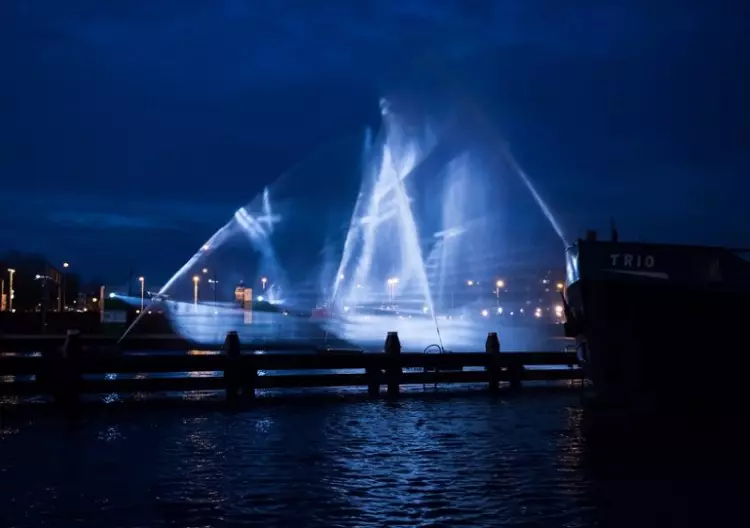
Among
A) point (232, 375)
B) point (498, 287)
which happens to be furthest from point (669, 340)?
point (498, 287)

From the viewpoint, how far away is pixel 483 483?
10.6m

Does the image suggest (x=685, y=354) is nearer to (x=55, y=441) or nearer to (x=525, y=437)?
(x=525, y=437)

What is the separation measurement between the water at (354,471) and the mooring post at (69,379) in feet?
2.65

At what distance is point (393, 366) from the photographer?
21219 millimetres

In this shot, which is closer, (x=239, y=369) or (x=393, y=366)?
(x=239, y=369)

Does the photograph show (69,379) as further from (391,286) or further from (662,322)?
(391,286)

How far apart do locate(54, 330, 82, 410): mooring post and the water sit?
0.81 m

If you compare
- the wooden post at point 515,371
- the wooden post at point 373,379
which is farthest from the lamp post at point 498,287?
the wooden post at point 373,379

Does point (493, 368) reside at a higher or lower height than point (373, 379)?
higher

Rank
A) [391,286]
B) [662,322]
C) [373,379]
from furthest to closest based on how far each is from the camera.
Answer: [391,286] < [373,379] < [662,322]

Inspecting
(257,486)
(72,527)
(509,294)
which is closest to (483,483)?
(257,486)

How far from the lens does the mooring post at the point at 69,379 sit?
59.6ft

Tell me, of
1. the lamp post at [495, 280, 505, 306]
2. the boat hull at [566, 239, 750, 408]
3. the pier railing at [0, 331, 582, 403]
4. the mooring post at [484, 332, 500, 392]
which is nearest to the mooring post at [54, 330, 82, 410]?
the pier railing at [0, 331, 582, 403]

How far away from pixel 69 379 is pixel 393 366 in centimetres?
747
